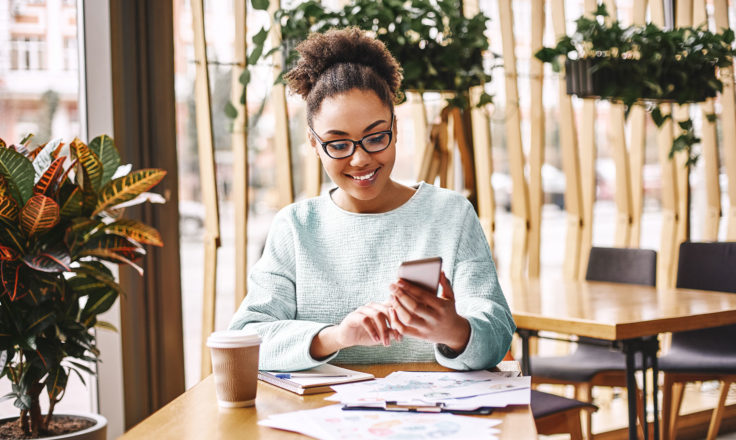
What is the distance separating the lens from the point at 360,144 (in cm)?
163

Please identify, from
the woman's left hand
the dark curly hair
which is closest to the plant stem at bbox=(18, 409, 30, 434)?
the dark curly hair

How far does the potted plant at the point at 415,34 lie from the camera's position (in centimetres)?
285

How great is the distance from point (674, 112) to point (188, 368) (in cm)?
315

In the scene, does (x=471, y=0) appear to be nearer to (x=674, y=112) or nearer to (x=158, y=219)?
(x=674, y=112)

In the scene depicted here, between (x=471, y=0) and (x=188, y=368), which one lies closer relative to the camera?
(x=188, y=368)

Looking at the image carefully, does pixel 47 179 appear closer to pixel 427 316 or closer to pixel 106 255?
pixel 106 255

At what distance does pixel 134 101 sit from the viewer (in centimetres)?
302

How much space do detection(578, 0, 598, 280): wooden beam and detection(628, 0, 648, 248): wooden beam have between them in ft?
1.00

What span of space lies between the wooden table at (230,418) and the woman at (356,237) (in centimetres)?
16

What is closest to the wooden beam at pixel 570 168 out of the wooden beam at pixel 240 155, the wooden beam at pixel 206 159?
the wooden beam at pixel 240 155

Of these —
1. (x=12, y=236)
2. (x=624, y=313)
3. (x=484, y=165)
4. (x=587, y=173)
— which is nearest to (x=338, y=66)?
(x=12, y=236)

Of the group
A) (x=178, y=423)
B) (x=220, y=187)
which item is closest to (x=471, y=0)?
(x=220, y=187)

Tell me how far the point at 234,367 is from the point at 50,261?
2.82 feet

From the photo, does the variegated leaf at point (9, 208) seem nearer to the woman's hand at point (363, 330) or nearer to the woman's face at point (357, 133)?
the woman's face at point (357, 133)
